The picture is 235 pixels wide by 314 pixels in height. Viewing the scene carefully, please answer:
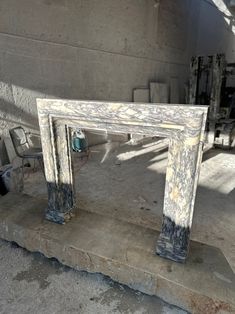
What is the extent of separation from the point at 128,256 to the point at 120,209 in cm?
105

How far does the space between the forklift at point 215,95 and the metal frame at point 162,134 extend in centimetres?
386

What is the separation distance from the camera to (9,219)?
2320mm

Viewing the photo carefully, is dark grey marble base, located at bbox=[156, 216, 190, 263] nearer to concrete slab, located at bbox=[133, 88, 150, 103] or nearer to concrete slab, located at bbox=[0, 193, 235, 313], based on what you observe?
concrete slab, located at bbox=[0, 193, 235, 313]

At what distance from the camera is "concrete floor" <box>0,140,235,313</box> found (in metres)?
1.80

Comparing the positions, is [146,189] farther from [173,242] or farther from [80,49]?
[80,49]

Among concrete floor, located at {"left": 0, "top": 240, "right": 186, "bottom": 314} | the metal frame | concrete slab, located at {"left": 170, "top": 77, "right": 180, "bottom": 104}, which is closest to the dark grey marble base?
the metal frame

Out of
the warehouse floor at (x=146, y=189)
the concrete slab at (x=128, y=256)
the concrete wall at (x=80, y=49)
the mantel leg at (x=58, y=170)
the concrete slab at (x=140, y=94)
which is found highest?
the concrete wall at (x=80, y=49)

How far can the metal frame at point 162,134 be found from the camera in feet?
5.11

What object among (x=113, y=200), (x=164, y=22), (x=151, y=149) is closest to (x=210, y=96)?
(x=151, y=149)

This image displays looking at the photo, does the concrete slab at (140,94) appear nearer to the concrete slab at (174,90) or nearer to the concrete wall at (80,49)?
the concrete wall at (80,49)

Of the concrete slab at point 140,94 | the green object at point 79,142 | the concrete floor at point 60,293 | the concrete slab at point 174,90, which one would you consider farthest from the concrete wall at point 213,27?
the concrete floor at point 60,293

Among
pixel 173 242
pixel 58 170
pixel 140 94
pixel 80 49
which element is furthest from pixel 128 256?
pixel 140 94

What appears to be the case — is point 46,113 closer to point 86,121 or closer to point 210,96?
point 86,121

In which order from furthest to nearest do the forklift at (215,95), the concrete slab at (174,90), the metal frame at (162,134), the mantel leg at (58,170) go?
the concrete slab at (174,90) → the forklift at (215,95) → the mantel leg at (58,170) → the metal frame at (162,134)
